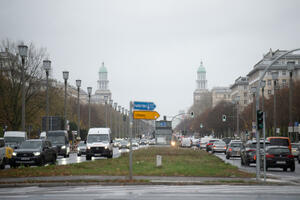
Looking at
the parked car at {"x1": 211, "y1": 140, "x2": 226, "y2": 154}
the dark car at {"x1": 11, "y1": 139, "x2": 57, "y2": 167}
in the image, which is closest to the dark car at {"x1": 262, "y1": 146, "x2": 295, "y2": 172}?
the dark car at {"x1": 11, "y1": 139, "x2": 57, "y2": 167}

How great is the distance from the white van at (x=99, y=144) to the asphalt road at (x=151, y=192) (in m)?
25.1

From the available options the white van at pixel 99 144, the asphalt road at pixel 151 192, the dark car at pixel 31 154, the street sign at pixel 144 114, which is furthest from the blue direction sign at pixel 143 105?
the white van at pixel 99 144

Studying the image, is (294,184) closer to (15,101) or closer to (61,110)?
(15,101)

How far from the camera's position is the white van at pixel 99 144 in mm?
44500

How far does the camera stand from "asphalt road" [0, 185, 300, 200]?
1566 centimetres

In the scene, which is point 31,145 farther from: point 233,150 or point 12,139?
point 233,150

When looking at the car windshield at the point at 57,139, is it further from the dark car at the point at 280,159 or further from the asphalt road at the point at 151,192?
the asphalt road at the point at 151,192

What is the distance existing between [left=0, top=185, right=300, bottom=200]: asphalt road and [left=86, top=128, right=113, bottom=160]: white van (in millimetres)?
25102

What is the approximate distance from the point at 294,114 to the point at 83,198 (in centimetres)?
6660

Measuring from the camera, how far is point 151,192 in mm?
17094

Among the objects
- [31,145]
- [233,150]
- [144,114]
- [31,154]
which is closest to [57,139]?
[233,150]

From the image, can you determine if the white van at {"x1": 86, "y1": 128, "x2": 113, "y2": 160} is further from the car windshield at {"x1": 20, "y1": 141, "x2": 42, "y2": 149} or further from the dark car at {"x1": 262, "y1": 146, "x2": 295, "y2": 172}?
the dark car at {"x1": 262, "y1": 146, "x2": 295, "y2": 172}

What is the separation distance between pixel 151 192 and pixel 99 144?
91.4ft

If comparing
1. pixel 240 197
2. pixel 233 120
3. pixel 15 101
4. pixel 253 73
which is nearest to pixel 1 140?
pixel 240 197
